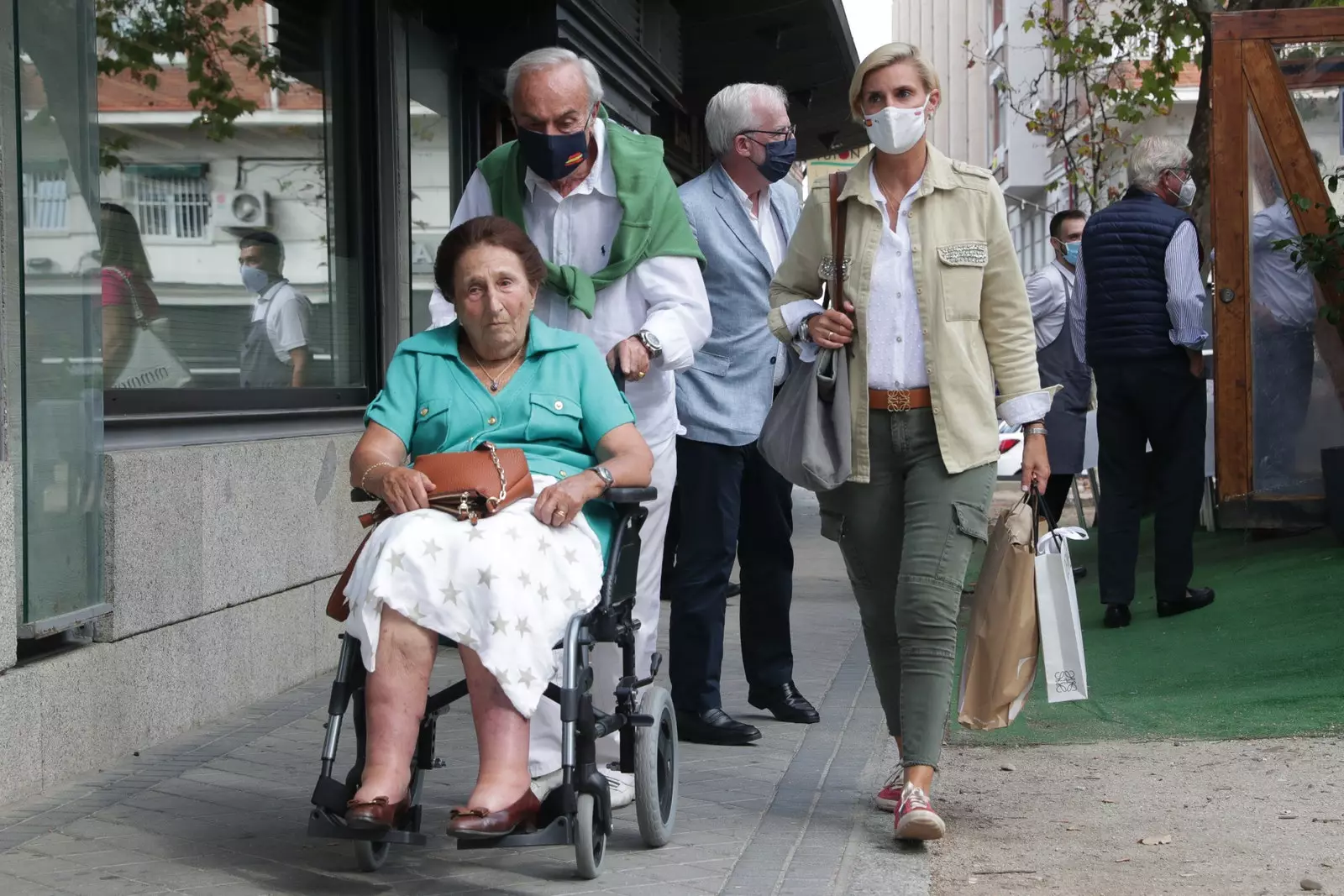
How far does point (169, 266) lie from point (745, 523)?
237cm

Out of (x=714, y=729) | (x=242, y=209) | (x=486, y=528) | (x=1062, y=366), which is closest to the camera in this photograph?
(x=486, y=528)

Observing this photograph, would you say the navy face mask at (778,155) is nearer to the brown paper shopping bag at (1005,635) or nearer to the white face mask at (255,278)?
the brown paper shopping bag at (1005,635)

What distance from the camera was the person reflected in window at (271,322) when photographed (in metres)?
7.38

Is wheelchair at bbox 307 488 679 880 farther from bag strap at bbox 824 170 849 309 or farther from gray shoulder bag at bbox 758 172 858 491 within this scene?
bag strap at bbox 824 170 849 309

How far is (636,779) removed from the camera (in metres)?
4.31

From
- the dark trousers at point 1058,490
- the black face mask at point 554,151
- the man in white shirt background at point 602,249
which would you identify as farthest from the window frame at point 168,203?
the dark trousers at point 1058,490

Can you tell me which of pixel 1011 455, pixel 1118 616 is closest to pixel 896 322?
pixel 1118 616

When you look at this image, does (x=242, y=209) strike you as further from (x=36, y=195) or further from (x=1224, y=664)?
(x=1224, y=664)

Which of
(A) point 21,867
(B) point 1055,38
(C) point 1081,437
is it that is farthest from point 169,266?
(B) point 1055,38

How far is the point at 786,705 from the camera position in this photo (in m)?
6.35

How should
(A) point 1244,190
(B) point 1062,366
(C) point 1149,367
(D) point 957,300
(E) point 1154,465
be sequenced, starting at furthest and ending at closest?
1. (B) point 1062,366
2. (A) point 1244,190
3. (E) point 1154,465
4. (C) point 1149,367
5. (D) point 957,300

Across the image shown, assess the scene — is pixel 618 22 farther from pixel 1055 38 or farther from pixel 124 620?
pixel 1055 38

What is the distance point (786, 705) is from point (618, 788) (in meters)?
1.72

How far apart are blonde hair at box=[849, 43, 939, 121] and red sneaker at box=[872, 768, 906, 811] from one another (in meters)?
1.79
